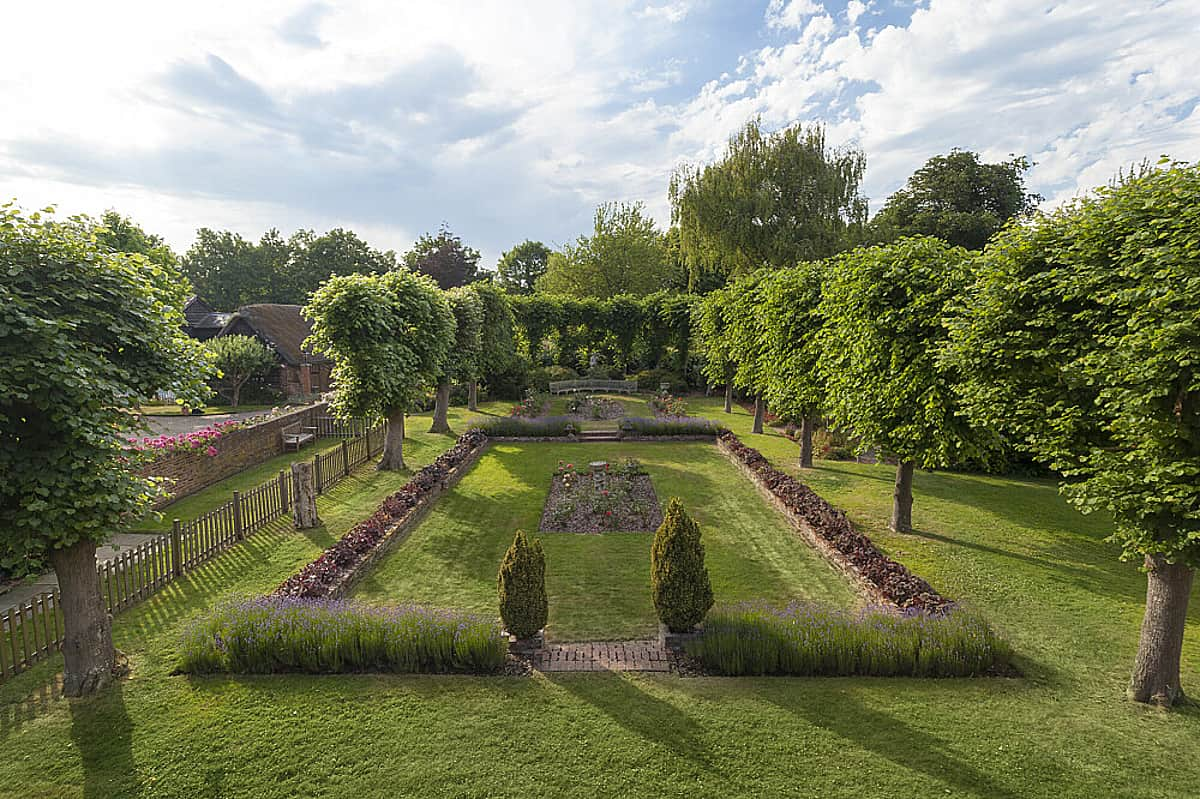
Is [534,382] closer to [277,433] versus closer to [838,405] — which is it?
[277,433]

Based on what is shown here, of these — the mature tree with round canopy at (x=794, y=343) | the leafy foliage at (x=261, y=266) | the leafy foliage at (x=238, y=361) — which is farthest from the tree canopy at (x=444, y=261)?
the mature tree with round canopy at (x=794, y=343)

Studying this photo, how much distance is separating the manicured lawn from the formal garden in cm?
11

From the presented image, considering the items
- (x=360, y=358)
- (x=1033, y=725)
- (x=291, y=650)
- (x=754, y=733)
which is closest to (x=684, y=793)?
(x=754, y=733)

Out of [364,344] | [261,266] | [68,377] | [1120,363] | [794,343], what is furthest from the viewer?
[261,266]

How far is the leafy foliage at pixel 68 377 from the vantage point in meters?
6.20

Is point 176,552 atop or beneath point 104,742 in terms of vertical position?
atop

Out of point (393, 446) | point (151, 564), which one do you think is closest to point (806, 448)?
point (393, 446)

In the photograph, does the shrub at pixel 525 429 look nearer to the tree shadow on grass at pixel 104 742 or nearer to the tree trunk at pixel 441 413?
the tree trunk at pixel 441 413

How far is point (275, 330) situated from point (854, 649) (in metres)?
41.3

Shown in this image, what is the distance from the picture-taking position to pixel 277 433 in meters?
22.8

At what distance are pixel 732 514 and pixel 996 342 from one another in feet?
28.0

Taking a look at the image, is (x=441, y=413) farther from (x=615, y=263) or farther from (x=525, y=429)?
(x=615, y=263)

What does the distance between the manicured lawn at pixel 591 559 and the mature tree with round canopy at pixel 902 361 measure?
3.01 m

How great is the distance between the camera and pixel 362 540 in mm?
11984
